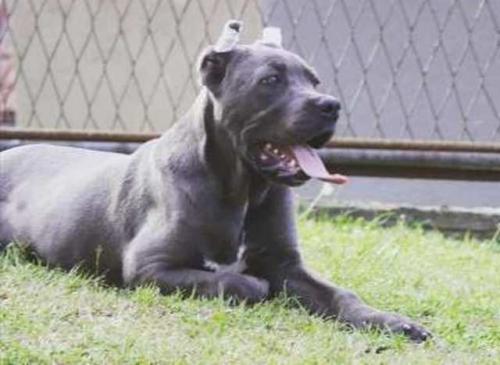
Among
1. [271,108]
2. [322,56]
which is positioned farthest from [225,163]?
[322,56]

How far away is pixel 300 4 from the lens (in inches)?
286

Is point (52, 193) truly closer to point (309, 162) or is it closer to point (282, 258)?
point (282, 258)

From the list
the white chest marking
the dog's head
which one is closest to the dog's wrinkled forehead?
the dog's head

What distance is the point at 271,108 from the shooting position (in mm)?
4391

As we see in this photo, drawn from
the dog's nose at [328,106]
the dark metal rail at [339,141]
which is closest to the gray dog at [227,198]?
the dog's nose at [328,106]

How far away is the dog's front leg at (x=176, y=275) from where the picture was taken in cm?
431

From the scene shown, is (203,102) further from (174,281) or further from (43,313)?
(43,313)

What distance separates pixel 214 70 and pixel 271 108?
28cm

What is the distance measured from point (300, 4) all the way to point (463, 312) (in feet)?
10.0

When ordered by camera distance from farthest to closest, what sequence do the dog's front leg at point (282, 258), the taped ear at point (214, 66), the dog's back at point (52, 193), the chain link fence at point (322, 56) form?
the chain link fence at point (322, 56)
the dog's back at point (52, 193)
the taped ear at point (214, 66)
the dog's front leg at point (282, 258)

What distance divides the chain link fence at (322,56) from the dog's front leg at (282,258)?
253 centimetres

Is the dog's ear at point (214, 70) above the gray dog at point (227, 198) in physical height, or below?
above

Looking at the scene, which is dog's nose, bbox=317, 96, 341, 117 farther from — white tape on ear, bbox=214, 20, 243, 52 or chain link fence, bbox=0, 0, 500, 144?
chain link fence, bbox=0, 0, 500, 144

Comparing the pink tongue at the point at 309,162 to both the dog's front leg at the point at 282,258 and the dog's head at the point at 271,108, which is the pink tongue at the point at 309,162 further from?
the dog's front leg at the point at 282,258
